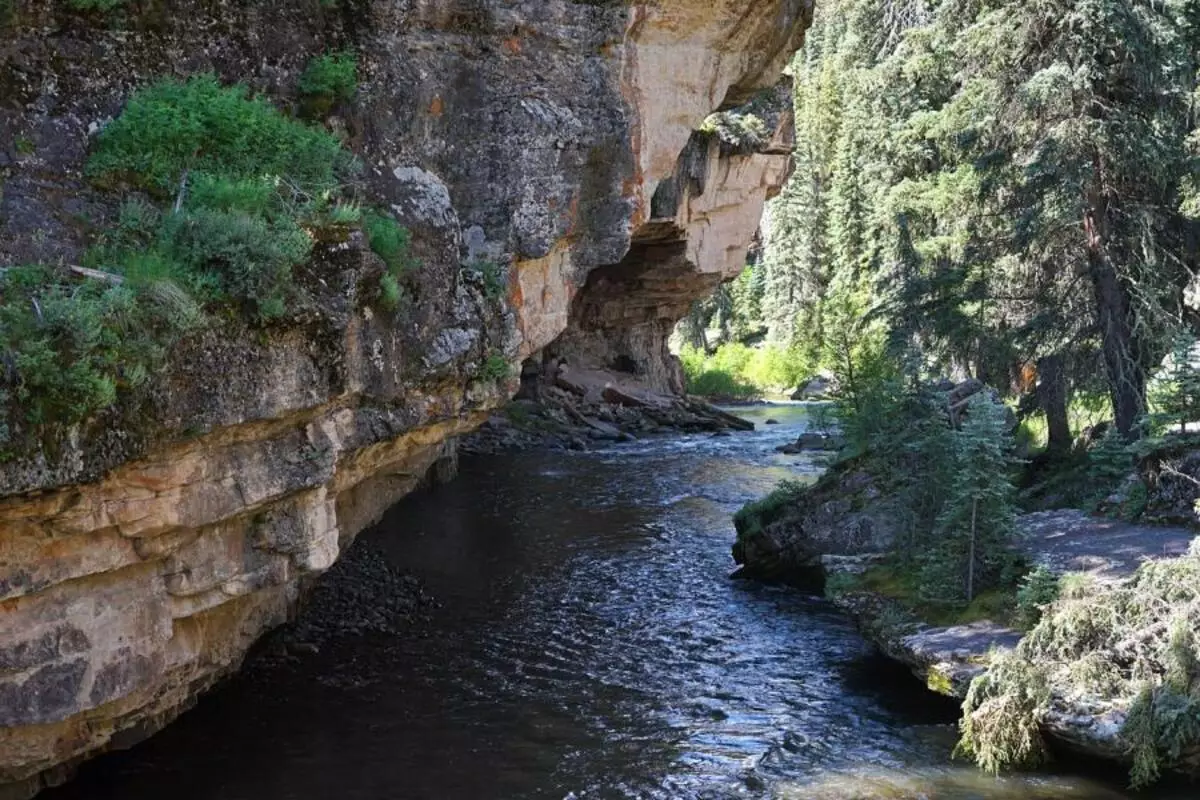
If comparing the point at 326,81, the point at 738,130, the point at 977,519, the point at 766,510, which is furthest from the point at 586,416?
the point at 326,81

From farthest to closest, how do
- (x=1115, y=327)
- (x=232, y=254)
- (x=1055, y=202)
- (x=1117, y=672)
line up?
1. (x=1055, y=202)
2. (x=1115, y=327)
3. (x=1117, y=672)
4. (x=232, y=254)

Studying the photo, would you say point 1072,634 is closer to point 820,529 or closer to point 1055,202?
point 820,529

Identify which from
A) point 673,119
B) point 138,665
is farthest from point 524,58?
point 138,665

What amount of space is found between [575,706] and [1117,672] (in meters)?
5.60

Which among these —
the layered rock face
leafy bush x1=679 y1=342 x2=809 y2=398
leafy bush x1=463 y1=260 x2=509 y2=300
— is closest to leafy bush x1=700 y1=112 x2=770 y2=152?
the layered rock face

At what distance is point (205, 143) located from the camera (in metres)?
11.2

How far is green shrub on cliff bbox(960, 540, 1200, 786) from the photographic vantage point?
10312mm

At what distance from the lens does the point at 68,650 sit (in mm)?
9328

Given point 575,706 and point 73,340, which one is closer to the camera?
point 73,340

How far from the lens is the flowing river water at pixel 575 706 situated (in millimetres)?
10945

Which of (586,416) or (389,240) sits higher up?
(389,240)

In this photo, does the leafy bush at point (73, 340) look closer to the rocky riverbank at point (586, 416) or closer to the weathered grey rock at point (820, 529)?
the weathered grey rock at point (820, 529)

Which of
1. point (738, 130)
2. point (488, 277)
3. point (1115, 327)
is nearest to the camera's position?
point (488, 277)

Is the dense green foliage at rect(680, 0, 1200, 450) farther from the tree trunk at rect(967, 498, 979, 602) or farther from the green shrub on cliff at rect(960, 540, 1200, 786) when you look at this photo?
the green shrub on cliff at rect(960, 540, 1200, 786)
